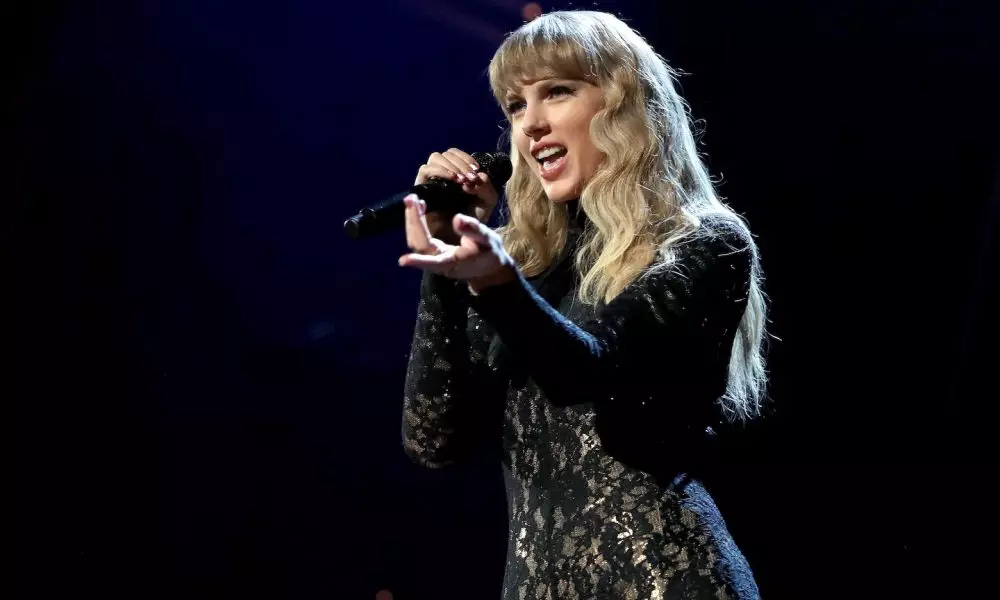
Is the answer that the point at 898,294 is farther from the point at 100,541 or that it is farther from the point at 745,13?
the point at 100,541

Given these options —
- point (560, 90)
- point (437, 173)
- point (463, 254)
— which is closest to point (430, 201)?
point (437, 173)

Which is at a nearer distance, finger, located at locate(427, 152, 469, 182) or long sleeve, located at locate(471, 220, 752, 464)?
long sleeve, located at locate(471, 220, 752, 464)

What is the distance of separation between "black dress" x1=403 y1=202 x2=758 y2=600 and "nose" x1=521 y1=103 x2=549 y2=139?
27cm

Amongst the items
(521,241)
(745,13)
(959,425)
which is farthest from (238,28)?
(959,425)

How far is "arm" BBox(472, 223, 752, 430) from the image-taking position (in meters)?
0.92

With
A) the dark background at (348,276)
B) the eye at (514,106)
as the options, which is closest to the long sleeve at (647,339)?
the eye at (514,106)

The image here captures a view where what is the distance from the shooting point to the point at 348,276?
2.33m

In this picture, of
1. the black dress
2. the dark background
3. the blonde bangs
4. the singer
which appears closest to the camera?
the singer

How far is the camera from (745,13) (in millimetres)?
2312

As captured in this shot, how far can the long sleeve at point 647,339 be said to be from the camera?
0.92 meters

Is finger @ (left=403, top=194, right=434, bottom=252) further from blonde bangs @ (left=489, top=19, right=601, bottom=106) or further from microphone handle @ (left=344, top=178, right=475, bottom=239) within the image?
blonde bangs @ (left=489, top=19, right=601, bottom=106)

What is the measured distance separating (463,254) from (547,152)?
617 millimetres

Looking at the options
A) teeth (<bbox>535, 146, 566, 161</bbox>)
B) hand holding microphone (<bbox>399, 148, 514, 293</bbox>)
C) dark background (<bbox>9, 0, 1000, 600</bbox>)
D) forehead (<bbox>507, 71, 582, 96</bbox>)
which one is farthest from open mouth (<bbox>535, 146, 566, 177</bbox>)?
dark background (<bbox>9, 0, 1000, 600</bbox>)

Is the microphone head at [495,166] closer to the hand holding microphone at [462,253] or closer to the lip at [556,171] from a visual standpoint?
the lip at [556,171]
